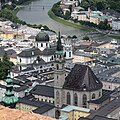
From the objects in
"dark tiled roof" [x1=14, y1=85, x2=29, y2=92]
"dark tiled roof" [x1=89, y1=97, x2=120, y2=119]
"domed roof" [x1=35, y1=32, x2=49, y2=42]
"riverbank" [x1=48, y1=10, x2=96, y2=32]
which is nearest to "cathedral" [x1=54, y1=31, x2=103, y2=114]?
"dark tiled roof" [x1=89, y1=97, x2=120, y2=119]

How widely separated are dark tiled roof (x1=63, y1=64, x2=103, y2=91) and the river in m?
20.0

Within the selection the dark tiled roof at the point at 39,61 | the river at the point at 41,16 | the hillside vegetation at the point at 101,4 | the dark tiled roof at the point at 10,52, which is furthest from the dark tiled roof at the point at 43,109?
the hillside vegetation at the point at 101,4

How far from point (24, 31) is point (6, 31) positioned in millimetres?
1385

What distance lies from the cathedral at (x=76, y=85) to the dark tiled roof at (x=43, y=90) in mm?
594

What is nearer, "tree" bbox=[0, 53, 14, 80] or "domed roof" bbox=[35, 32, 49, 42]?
"tree" bbox=[0, 53, 14, 80]

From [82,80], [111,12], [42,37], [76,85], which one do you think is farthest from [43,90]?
[111,12]

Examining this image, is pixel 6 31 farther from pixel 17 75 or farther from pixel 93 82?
pixel 93 82

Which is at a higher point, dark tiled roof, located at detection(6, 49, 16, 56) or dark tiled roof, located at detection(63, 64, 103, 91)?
dark tiled roof, located at detection(63, 64, 103, 91)

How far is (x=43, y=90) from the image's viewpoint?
15.6 metres

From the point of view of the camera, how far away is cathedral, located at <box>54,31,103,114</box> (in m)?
14.3

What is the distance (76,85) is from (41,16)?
30855mm

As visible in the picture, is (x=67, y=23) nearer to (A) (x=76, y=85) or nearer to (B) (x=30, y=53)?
(B) (x=30, y=53)

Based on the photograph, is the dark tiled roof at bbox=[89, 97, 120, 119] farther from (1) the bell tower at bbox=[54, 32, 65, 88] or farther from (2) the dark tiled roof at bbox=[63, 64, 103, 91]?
(1) the bell tower at bbox=[54, 32, 65, 88]

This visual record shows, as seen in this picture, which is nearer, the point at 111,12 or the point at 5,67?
the point at 5,67
